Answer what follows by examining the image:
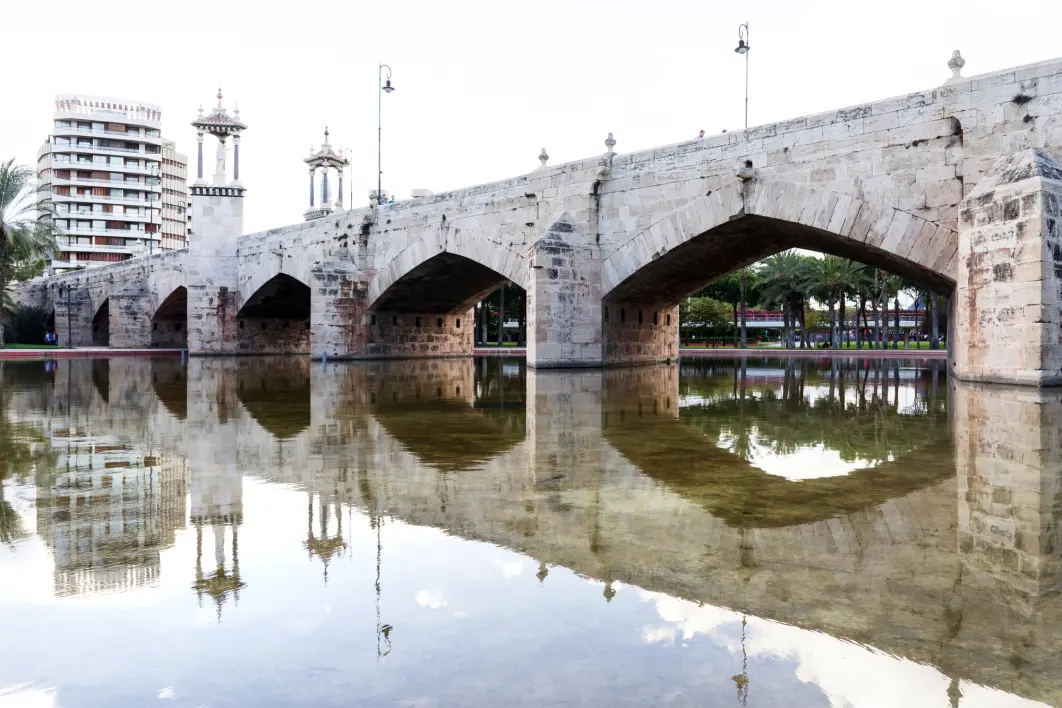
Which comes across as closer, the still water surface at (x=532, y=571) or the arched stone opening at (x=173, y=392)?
the still water surface at (x=532, y=571)

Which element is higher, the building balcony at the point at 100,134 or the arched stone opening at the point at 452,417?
the building balcony at the point at 100,134

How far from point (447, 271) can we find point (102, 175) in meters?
69.0

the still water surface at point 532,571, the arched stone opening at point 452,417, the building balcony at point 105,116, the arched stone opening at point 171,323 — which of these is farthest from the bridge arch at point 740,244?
the building balcony at point 105,116

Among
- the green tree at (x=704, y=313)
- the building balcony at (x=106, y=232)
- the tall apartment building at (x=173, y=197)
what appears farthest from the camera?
the tall apartment building at (x=173, y=197)

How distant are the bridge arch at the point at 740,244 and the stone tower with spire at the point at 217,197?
61.0 ft

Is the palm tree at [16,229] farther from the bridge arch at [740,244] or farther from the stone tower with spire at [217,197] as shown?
the bridge arch at [740,244]

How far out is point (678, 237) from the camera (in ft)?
56.5

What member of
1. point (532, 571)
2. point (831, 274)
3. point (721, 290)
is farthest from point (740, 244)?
point (721, 290)

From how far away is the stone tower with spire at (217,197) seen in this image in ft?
103

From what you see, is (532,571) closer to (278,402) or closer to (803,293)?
(278,402)

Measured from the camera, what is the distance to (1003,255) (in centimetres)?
1081

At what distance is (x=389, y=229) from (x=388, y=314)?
356cm

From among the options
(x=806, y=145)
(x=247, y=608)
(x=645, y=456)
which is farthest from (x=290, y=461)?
(x=806, y=145)

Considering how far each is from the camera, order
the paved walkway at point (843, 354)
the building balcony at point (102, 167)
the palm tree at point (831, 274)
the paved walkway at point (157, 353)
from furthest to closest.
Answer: the building balcony at point (102, 167) < the palm tree at point (831, 274) < the paved walkway at point (843, 354) < the paved walkway at point (157, 353)
